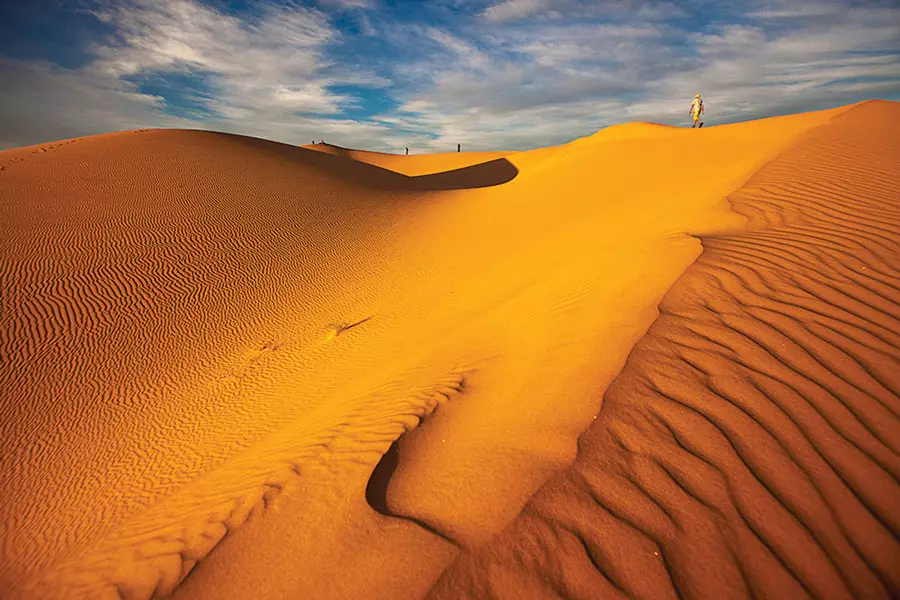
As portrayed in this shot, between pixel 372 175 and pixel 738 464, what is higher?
pixel 372 175

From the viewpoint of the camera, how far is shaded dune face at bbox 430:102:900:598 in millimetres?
1805

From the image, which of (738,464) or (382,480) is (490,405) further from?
(738,464)

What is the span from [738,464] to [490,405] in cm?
173

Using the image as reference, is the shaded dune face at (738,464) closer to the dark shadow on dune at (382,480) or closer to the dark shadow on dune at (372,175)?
the dark shadow on dune at (382,480)

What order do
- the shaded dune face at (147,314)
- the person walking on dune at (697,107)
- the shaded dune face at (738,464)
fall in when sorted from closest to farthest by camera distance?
the shaded dune face at (738,464) → the shaded dune face at (147,314) → the person walking on dune at (697,107)

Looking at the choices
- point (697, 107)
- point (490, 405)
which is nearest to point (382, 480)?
point (490, 405)

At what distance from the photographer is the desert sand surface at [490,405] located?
2.00 m

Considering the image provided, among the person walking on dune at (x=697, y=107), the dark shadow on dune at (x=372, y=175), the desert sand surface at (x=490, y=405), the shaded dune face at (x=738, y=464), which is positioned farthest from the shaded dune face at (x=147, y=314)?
the person walking on dune at (x=697, y=107)

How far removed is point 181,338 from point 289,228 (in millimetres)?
6587

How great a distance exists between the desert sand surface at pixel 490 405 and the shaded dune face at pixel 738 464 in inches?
A: 0.6

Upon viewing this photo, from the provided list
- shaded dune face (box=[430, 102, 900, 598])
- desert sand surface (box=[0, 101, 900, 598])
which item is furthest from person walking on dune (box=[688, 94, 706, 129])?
shaded dune face (box=[430, 102, 900, 598])

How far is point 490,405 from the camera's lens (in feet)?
11.2

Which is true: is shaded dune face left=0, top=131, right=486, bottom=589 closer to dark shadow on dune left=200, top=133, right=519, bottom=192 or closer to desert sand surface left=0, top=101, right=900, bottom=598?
desert sand surface left=0, top=101, right=900, bottom=598

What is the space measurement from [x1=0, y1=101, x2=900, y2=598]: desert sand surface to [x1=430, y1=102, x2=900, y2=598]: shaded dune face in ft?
0.05
